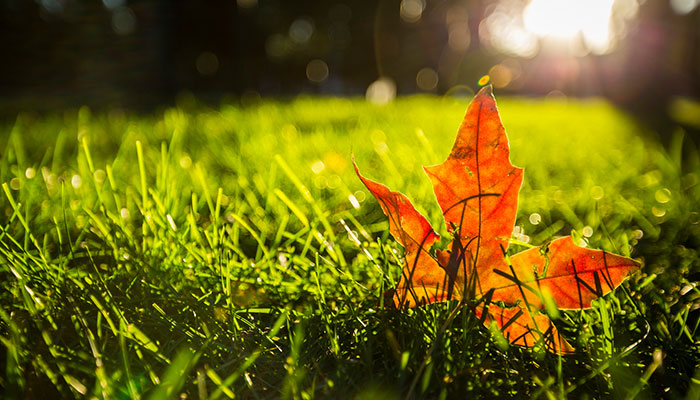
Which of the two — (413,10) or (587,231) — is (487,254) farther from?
(413,10)

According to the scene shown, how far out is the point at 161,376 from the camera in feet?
1.94

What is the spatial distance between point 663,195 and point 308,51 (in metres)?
21.8

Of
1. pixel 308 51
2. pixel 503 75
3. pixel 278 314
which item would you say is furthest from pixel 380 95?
pixel 503 75

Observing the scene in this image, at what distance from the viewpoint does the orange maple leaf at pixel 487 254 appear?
23.5 inches

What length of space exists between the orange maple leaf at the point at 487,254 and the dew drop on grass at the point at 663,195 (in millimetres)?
1084

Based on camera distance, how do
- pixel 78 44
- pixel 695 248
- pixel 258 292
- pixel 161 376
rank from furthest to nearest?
pixel 78 44, pixel 695 248, pixel 258 292, pixel 161 376

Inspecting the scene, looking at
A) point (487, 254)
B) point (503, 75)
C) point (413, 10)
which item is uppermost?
→ point (413, 10)

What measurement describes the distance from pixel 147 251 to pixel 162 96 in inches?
260

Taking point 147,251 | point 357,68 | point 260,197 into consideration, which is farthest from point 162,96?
point 357,68

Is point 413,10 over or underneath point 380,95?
over

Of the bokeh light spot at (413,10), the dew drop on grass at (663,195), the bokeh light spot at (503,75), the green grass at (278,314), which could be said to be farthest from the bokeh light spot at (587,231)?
the bokeh light spot at (503,75)

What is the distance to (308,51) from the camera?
22062mm

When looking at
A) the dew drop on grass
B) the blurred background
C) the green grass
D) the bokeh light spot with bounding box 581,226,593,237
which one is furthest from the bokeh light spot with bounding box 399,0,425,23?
the green grass

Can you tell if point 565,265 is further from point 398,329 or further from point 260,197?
point 260,197
